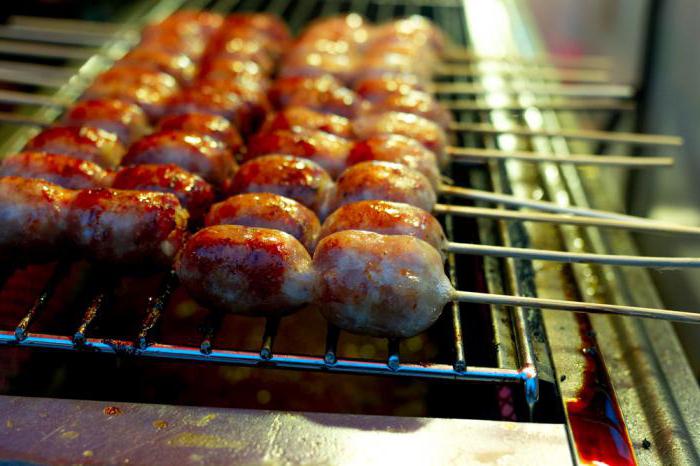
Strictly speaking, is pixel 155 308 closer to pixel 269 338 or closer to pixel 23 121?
pixel 269 338

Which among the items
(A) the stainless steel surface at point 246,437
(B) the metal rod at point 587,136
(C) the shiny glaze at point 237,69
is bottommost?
(A) the stainless steel surface at point 246,437

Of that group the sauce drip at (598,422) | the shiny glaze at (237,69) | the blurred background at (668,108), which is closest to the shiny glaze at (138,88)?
the shiny glaze at (237,69)

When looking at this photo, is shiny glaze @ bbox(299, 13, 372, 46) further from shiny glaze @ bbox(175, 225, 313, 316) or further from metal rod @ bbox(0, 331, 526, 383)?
metal rod @ bbox(0, 331, 526, 383)

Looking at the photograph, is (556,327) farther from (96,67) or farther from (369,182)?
(96,67)

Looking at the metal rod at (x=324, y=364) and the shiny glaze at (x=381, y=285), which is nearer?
the metal rod at (x=324, y=364)

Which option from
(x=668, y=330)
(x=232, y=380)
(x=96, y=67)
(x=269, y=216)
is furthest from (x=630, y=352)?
(x=96, y=67)

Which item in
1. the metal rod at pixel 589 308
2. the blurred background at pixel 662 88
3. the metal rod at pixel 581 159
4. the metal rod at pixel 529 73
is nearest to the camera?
the metal rod at pixel 589 308

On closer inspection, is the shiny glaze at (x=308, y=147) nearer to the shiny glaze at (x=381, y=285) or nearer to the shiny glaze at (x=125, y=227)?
the shiny glaze at (x=125, y=227)
